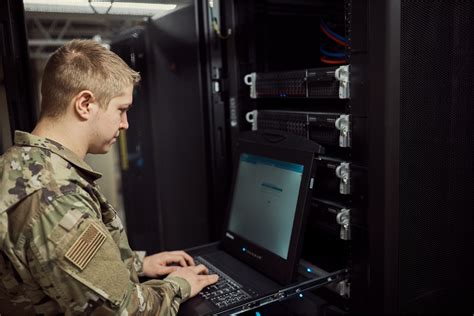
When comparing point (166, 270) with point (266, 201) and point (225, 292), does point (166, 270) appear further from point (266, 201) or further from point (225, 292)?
point (266, 201)

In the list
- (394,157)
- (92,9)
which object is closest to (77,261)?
(394,157)

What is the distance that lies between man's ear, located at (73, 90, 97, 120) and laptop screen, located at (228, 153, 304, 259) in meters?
0.64

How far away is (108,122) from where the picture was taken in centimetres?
118

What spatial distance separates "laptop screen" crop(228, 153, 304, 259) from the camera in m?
1.43

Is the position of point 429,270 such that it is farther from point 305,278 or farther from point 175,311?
point 175,311

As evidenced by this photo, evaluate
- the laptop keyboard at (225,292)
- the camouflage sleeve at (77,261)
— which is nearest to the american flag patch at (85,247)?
the camouflage sleeve at (77,261)

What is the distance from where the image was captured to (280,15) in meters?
1.90

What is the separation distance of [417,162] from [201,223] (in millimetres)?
1050

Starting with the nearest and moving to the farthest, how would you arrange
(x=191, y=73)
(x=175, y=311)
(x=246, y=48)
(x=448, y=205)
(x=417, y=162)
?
(x=175, y=311) → (x=417, y=162) → (x=448, y=205) → (x=246, y=48) → (x=191, y=73)

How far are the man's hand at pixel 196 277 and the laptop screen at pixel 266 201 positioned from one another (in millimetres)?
206

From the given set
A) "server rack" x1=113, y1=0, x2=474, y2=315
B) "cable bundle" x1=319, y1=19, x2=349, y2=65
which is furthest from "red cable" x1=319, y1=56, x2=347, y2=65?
"server rack" x1=113, y1=0, x2=474, y2=315

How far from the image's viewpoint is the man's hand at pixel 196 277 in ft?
4.45

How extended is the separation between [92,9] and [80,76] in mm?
681

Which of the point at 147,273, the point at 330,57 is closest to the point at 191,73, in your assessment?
the point at 330,57
